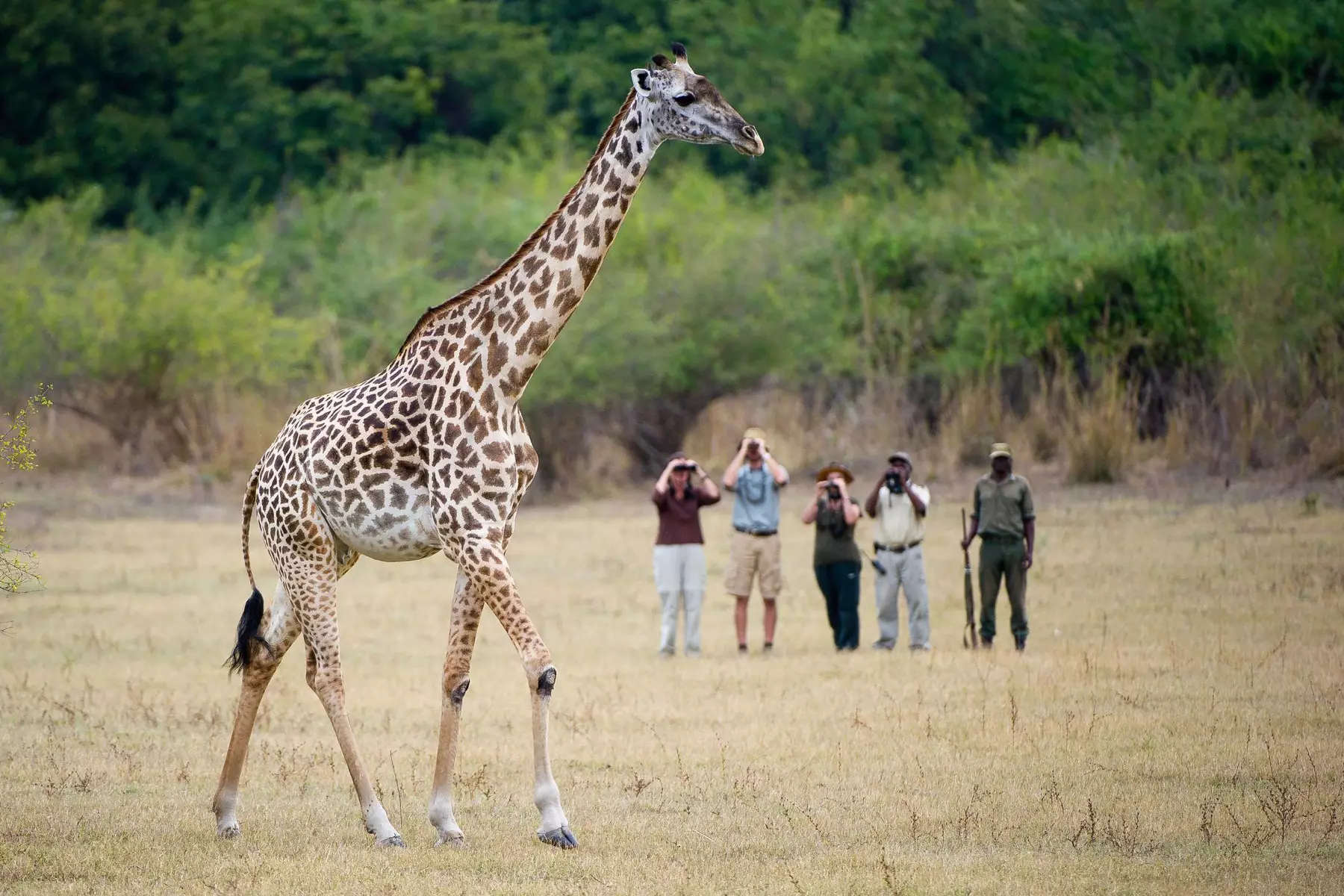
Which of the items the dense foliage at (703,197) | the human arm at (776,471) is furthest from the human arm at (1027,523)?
the dense foliage at (703,197)

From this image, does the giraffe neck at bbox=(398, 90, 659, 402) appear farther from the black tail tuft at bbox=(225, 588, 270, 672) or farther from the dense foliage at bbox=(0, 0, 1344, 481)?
the dense foliage at bbox=(0, 0, 1344, 481)

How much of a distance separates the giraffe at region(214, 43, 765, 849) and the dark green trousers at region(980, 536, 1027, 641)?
6937 millimetres

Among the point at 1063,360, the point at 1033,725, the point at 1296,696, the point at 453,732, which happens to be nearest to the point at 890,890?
the point at 453,732

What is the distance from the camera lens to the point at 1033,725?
1156 cm

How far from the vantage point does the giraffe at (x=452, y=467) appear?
8.53 m

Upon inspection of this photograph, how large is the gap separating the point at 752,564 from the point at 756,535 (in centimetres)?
27

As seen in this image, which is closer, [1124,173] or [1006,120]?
[1124,173]

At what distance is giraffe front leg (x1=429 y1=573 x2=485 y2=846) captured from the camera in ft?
28.1

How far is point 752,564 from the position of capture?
629 inches

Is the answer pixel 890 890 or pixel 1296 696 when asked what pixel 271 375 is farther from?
pixel 890 890

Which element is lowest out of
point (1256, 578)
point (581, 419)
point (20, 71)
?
point (1256, 578)

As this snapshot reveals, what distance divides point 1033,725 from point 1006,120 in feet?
120

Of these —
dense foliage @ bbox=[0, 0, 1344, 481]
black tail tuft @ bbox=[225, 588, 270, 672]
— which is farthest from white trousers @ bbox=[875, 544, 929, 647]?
dense foliage @ bbox=[0, 0, 1344, 481]

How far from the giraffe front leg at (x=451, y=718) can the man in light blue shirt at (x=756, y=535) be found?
7.30m
